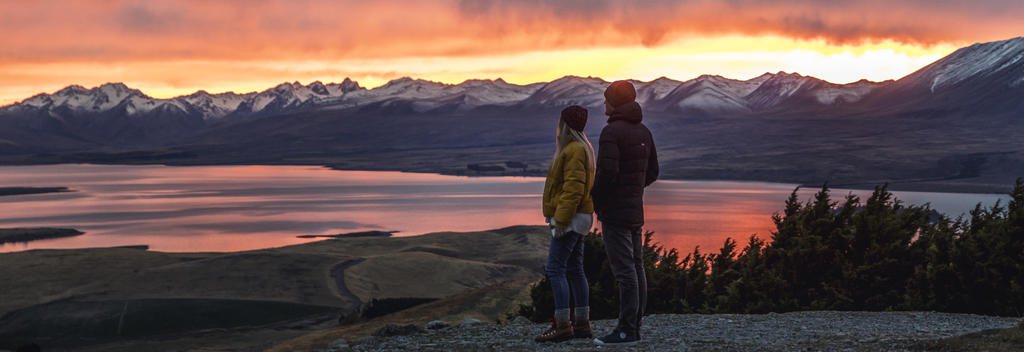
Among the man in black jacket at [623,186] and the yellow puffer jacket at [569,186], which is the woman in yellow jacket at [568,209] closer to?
the yellow puffer jacket at [569,186]

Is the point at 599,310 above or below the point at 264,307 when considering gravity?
above

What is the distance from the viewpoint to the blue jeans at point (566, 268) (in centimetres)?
962

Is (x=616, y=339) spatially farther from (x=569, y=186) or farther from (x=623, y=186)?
(x=569, y=186)

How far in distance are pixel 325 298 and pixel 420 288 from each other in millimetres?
8985

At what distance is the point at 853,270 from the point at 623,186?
708 centimetres

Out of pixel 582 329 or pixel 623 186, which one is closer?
pixel 623 186

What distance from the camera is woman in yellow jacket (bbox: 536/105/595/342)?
9.25 metres

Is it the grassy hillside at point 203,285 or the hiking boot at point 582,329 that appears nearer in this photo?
the hiking boot at point 582,329

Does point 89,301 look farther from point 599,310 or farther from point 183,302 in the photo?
point 599,310

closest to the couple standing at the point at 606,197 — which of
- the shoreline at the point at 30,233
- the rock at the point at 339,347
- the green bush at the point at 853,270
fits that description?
the rock at the point at 339,347

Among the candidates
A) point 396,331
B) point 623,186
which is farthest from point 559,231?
point 396,331

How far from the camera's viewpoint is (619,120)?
9.61m

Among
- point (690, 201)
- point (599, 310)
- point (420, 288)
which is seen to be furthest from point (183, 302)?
point (690, 201)

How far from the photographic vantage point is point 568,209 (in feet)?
30.2
